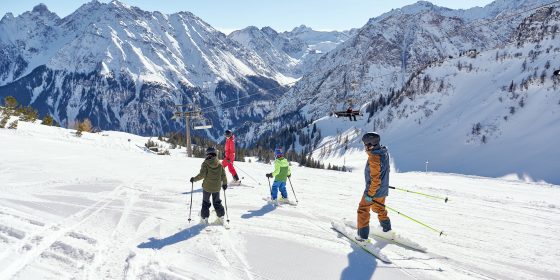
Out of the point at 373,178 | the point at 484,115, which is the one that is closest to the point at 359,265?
the point at 373,178

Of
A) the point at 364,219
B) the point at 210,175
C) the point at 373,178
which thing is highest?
the point at 373,178

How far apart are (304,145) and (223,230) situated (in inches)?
7201

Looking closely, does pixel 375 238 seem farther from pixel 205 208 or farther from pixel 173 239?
pixel 173 239

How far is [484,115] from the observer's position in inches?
3622

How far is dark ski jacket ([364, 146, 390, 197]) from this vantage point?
9.80m

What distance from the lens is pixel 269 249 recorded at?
30.8ft

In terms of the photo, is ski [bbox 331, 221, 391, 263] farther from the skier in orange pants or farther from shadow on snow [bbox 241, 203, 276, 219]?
shadow on snow [bbox 241, 203, 276, 219]

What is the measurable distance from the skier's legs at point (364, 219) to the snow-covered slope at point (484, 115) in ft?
198

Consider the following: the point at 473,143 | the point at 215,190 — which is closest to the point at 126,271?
the point at 215,190

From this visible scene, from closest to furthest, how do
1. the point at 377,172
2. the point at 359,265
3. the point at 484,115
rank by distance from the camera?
the point at 359,265 < the point at 377,172 < the point at 484,115

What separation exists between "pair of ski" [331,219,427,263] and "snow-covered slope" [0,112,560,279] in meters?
0.20

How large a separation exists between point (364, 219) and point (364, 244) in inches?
24.1

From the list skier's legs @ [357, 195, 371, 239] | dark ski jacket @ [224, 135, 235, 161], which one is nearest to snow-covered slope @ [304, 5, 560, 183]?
dark ski jacket @ [224, 135, 235, 161]

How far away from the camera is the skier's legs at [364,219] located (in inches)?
390
